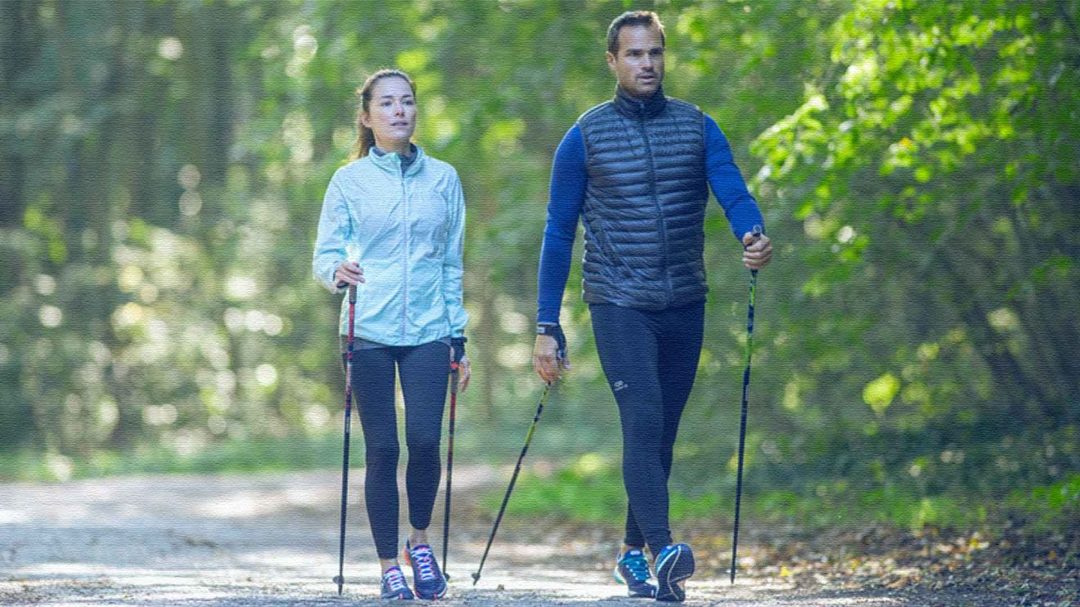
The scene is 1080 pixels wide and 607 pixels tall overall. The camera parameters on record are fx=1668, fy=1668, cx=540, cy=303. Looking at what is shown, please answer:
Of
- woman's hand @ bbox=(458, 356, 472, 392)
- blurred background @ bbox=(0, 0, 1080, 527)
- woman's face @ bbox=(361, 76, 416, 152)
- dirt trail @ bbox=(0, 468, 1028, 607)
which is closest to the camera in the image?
woman's face @ bbox=(361, 76, 416, 152)

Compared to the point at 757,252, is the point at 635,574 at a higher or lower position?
lower

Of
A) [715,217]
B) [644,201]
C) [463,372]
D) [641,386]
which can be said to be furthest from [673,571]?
[715,217]

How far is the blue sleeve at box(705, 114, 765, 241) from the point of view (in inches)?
280

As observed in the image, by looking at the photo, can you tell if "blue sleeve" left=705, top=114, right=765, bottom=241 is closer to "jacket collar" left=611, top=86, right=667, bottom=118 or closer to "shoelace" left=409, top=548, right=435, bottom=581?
"jacket collar" left=611, top=86, right=667, bottom=118

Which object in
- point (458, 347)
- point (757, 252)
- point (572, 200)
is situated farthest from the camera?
point (458, 347)

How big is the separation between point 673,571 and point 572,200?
5.37 feet

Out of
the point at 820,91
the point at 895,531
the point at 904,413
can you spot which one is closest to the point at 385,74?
the point at 820,91

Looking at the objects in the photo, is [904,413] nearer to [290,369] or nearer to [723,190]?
[723,190]

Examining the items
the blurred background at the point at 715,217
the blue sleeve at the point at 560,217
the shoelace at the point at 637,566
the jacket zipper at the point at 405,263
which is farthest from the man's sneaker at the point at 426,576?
the blurred background at the point at 715,217

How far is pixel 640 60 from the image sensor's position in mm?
7059

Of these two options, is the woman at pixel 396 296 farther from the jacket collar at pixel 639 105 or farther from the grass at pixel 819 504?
the grass at pixel 819 504

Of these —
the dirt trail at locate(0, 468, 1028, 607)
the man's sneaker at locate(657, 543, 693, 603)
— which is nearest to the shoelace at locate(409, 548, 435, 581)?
the dirt trail at locate(0, 468, 1028, 607)

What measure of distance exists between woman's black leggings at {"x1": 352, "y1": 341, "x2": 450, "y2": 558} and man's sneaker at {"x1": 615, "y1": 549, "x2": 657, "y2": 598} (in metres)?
0.91

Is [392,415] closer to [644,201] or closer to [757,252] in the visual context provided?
[644,201]
